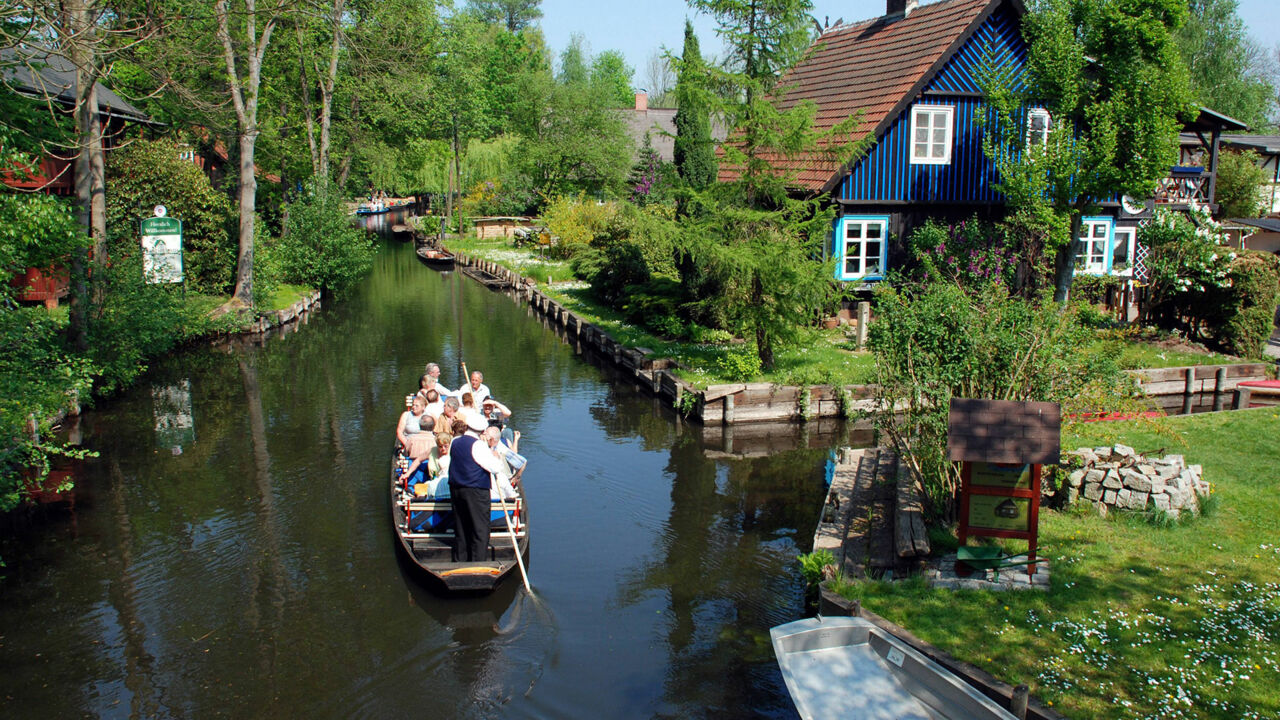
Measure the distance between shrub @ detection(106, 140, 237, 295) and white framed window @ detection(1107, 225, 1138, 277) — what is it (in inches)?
1094

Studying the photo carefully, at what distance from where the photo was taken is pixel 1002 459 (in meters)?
9.23

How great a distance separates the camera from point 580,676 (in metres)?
9.34

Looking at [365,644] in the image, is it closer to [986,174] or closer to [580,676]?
[580,676]

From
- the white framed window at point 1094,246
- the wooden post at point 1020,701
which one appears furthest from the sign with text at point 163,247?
the white framed window at point 1094,246

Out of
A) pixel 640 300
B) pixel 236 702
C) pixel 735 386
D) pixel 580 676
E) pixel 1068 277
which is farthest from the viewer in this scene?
pixel 640 300

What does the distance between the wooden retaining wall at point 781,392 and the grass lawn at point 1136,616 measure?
669cm

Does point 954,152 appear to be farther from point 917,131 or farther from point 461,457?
point 461,457

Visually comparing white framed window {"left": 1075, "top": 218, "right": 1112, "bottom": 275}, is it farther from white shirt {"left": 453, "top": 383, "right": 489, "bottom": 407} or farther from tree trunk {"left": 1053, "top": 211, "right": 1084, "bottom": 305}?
white shirt {"left": 453, "top": 383, "right": 489, "bottom": 407}

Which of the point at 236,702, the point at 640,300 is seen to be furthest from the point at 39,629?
the point at 640,300

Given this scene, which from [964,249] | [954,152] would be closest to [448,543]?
[964,249]

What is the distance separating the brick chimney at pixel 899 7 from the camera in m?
27.7

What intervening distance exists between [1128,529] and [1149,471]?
0.97 m

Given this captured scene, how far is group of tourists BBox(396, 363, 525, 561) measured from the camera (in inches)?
421

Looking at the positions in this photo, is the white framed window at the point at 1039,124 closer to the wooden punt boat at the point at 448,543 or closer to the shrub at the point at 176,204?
the wooden punt boat at the point at 448,543
